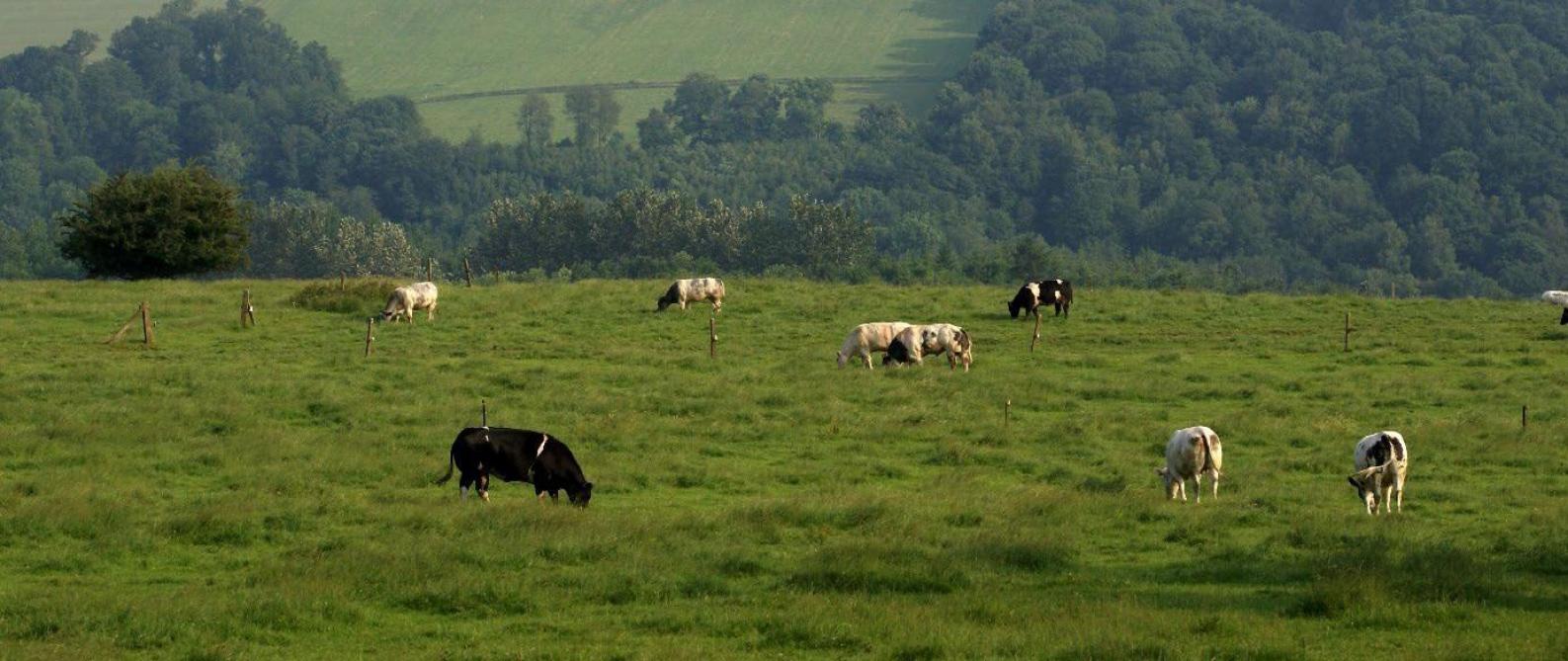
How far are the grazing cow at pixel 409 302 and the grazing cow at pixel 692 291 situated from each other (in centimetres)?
603

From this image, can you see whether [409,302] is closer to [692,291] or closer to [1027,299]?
[692,291]

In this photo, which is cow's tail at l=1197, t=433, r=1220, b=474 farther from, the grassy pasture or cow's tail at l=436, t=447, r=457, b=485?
cow's tail at l=436, t=447, r=457, b=485

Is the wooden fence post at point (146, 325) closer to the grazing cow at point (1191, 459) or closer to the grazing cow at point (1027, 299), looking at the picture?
the grazing cow at point (1027, 299)

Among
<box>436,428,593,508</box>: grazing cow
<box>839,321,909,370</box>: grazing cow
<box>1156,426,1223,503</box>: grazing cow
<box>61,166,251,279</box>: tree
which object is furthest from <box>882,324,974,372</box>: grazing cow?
<box>61,166,251,279</box>: tree

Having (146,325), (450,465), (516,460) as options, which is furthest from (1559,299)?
(146,325)

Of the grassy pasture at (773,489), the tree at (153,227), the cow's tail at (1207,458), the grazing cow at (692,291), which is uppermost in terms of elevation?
the tree at (153,227)

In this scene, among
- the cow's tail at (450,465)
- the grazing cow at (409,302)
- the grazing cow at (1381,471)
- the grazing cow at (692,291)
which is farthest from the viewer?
the grazing cow at (692,291)

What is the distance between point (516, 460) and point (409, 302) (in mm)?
23252

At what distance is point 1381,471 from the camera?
26.9 m

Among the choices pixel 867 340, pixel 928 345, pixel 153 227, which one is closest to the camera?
pixel 928 345

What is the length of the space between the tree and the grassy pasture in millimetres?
6127

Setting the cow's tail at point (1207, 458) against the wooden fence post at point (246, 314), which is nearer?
the cow's tail at point (1207, 458)

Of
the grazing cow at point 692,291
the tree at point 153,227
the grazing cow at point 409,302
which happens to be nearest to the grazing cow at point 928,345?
the grazing cow at point 692,291

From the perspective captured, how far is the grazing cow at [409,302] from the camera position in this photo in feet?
163
